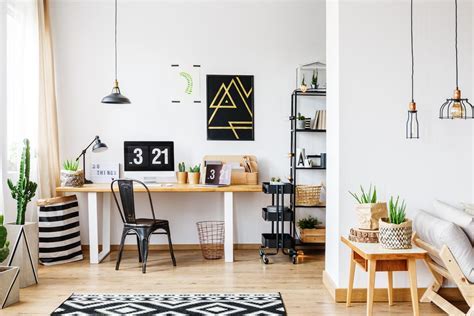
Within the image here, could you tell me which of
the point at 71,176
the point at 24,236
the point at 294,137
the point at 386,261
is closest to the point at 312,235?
the point at 294,137

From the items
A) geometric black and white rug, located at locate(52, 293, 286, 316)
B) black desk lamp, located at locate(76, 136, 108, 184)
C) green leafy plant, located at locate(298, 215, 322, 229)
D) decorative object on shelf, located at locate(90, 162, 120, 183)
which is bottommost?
geometric black and white rug, located at locate(52, 293, 286, 316)

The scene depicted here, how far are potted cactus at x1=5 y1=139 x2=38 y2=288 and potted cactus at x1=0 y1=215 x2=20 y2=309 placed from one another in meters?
0.29

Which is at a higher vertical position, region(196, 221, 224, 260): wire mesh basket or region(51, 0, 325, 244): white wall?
region(51, 0, 325, 244): white wall

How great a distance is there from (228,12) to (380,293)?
11.1 feet

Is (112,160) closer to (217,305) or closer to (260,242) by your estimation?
(260,242)

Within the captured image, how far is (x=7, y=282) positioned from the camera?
336 cm

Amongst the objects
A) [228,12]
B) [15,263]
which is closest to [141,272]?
[15,263]

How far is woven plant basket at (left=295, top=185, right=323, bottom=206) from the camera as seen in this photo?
5121 millimetres

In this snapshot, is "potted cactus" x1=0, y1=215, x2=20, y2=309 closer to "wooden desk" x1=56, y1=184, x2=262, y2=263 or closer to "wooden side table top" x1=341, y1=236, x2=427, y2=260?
"wooden desk" x1=56, y1=184, x2=262, y2=263

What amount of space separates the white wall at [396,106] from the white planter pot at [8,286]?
91.0 inches

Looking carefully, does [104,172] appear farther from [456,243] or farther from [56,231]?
[456,243]

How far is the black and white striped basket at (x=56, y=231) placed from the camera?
4.59m

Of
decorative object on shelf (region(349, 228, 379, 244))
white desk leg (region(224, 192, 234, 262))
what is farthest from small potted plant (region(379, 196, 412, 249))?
white desk leg (region(224, 192, 234, 262))

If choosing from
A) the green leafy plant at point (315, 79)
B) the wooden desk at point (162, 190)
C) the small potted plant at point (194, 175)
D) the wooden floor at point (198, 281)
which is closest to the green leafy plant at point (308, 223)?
the wooden floor at point (198, 281)
